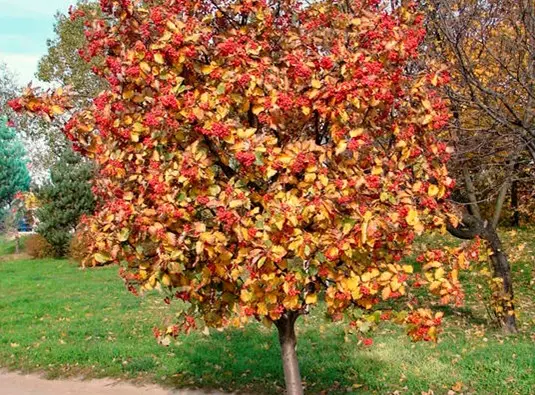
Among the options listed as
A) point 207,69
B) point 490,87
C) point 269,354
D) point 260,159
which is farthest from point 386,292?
point 490,87

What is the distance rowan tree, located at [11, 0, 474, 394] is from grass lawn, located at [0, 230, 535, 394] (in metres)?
2.95

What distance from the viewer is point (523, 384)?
6.34 m

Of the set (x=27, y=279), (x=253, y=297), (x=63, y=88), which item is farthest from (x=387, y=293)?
(x=27, y=279)

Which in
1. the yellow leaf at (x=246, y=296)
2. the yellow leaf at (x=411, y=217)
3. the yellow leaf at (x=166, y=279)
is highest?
the yellow leaf at (x=411, y=217)

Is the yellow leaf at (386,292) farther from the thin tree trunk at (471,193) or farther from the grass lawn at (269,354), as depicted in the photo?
the thin tree trunk at (471,193)

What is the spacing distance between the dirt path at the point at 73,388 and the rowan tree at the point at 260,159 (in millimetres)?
2990

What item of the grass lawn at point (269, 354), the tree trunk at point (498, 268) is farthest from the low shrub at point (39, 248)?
the tree trunk at point (498, 268)

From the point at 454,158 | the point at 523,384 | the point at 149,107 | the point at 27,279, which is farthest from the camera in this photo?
the point at 27,279

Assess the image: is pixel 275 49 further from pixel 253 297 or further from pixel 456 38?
pixel 456 38

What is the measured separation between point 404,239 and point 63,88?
2.46 metres

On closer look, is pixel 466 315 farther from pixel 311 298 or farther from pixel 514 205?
pixel 514 205

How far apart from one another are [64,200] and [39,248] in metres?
2.65

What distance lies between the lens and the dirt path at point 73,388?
6.88 metres

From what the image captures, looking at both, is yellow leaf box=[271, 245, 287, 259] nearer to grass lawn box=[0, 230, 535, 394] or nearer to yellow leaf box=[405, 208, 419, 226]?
yellow leaf box=[405, 208, 419, 226]
